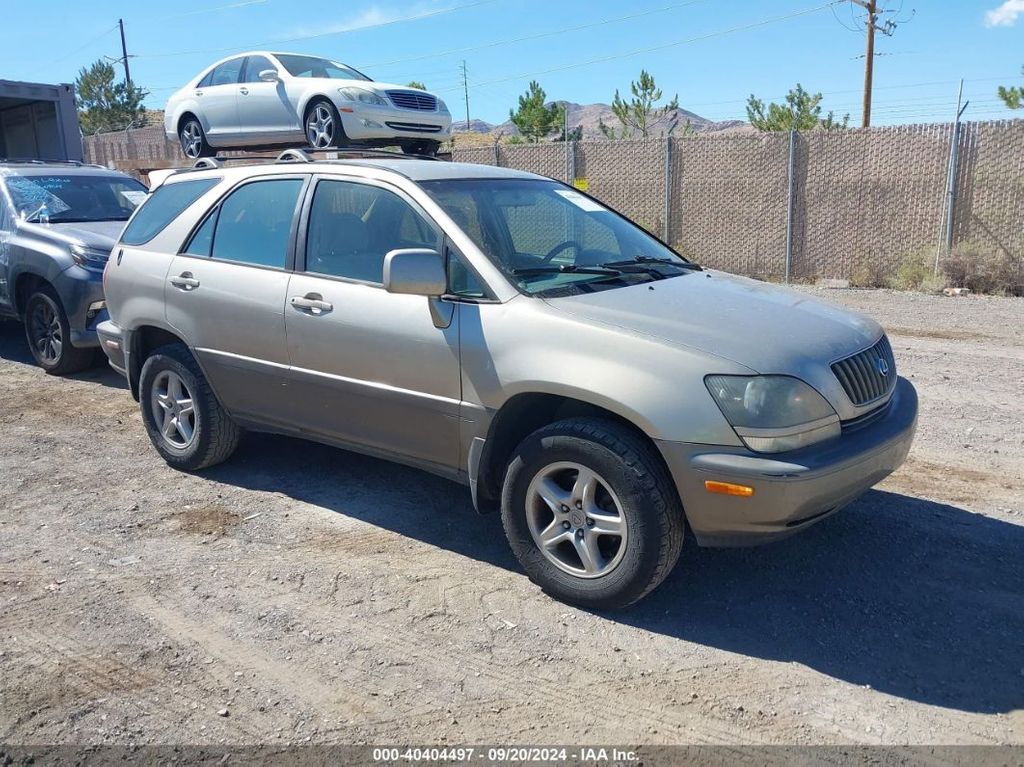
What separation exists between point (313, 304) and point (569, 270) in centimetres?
134

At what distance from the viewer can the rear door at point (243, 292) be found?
484 cm

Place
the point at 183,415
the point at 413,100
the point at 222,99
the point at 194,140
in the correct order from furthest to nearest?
the point at 194,140 < the point at 222,99 < the point at 413,100 < the point at 183,415

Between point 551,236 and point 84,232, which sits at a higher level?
point 551,236

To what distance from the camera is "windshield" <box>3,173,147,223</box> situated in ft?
29.1

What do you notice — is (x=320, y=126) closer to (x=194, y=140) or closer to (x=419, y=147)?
(x=419, y=147)

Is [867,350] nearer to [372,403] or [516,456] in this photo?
[516,456]

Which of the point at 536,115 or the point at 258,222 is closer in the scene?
the point at 258,222

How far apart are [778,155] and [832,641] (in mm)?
12701

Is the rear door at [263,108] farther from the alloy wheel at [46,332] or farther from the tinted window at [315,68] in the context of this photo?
the alloy wheel at [46,332]

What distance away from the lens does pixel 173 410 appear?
18.5 feet

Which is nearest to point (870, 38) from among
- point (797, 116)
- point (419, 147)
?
point (797, 116)

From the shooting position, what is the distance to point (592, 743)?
9.85ft

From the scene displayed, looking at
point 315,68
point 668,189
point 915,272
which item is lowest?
point 915,272

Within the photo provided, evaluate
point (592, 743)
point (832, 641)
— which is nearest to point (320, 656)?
point (592, 743)
